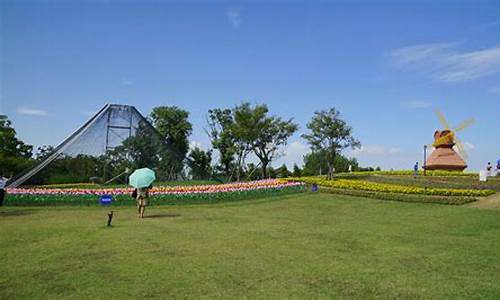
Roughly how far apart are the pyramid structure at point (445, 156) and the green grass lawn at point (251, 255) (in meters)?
25.8

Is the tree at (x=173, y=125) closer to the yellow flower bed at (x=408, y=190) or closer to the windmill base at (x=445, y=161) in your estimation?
the windmill base at (x=445, y=161)

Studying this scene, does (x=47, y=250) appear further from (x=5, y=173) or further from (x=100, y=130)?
(x=5, y=173)

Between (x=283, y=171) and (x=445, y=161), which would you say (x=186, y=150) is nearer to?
(x=283, y=171)

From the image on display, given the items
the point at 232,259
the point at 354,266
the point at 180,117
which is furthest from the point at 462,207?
the point at 180,117

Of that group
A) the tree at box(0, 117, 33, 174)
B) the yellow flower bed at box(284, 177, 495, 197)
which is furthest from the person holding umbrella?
the tree at box(0, 117, 33, 174)

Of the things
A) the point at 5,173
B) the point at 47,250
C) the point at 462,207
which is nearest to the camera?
the point at 47,250

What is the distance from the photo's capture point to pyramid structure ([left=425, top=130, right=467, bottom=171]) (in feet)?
120

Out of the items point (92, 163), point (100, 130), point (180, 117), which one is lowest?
point (92, 163)

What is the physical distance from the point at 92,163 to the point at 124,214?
817 centimetres

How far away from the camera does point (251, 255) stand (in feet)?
24.1

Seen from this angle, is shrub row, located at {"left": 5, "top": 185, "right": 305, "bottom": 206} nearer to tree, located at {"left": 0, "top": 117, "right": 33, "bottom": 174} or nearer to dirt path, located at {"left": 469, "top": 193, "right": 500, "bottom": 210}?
dirt path, located at {"left": 469, "top": 193, "right": 500, "bottom": 210}

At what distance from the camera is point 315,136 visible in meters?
27.3

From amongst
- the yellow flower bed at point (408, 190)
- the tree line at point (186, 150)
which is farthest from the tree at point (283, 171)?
the yellow flower bed at point (408, 190)

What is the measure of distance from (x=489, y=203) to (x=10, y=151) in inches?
1270
